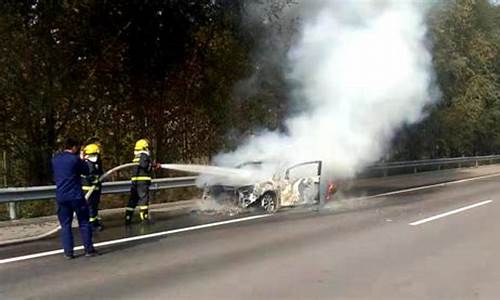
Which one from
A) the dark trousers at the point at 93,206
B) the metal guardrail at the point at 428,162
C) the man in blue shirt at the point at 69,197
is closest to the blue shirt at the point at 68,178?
the man in blue shirt at the point at 69,197

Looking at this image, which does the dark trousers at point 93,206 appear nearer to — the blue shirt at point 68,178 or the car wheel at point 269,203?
the blue shirt at point 68,178

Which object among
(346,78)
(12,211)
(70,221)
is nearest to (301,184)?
(346,78)

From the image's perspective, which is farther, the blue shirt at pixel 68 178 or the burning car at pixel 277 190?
the burning car at pixel 277 190

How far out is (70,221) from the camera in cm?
898

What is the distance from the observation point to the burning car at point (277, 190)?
14031 mm

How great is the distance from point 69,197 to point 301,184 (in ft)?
21.4

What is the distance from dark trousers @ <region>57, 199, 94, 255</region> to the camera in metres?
8.88

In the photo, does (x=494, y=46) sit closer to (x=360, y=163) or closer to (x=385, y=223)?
(x=360, y=163)

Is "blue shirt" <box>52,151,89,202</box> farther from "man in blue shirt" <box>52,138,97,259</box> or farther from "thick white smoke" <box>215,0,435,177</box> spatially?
"thick white smoke" <box>215,0,435,177</box>

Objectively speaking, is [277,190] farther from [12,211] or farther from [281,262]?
[281,262]

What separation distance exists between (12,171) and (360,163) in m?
8.63

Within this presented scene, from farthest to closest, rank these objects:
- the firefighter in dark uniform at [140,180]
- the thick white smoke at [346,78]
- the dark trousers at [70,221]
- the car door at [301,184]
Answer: the thick white smoke at [346,78]
the car door at [301,184]
the firefighter in dark uniform at [140,180]
the dark trousers at [70,221]

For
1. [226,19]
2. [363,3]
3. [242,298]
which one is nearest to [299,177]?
[363,3]

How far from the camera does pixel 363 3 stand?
48.1ft
